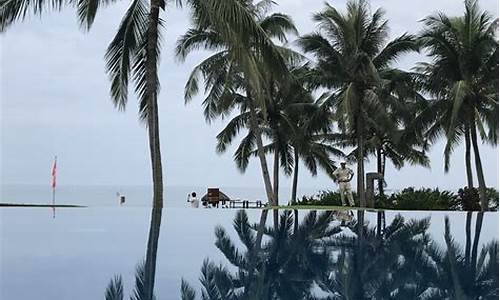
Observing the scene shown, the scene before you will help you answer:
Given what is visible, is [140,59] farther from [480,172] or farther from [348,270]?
[480,172]

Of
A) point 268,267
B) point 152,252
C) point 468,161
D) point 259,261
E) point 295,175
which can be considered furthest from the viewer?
point 295,175

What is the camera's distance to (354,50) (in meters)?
19.7

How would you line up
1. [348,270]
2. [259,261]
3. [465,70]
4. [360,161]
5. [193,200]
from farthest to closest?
[193,200]
[360,161]
[465,70]
[259,261]
[348,270]

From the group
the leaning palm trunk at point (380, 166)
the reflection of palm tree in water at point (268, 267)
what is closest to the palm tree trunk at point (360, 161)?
the leaning palm trunk at point (380, 166)

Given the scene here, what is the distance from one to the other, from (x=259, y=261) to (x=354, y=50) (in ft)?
45.9

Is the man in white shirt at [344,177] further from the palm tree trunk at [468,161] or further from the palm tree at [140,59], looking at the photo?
the palm tree at [140,59]

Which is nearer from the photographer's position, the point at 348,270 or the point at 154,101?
the point at 348,270

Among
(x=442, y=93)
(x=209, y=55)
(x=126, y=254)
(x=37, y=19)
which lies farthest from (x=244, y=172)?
(x=126, y=254)

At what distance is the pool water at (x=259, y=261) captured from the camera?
16.2 feet

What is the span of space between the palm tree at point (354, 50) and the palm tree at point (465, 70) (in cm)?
105

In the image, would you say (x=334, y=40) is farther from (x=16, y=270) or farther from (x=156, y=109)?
(x=16, y=270)

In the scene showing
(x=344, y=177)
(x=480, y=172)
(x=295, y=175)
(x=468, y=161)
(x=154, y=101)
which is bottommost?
(x=344, y=177)

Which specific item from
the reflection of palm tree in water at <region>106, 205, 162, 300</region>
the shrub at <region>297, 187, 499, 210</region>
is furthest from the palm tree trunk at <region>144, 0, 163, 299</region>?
the shrub at <region>297, 187, 499, 210</region>

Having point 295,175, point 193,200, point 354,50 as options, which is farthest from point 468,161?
point 193,200
